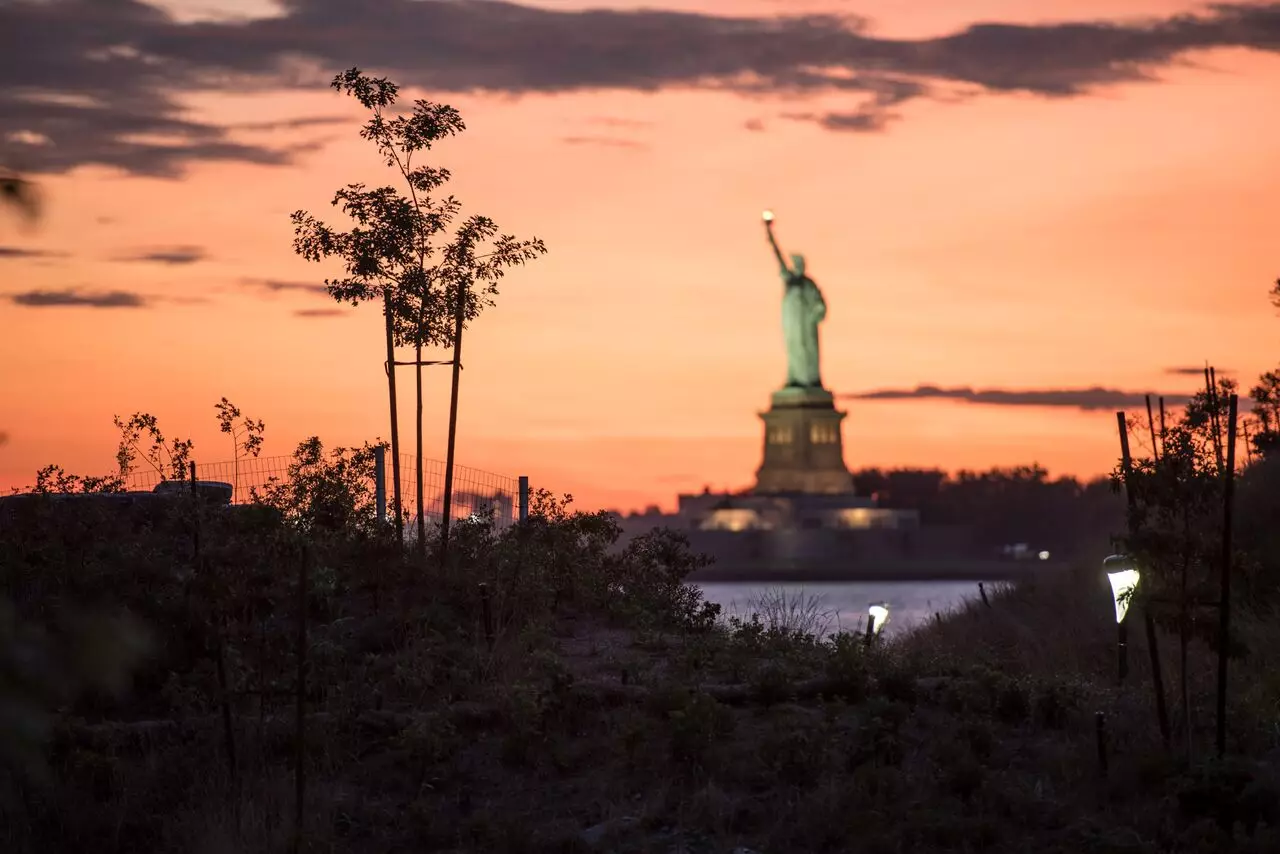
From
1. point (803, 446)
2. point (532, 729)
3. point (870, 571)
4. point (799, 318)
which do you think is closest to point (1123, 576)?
point (532, 729)

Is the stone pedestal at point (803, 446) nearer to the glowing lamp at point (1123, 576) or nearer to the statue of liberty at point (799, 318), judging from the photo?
the statue of liberty at point (799, 318)

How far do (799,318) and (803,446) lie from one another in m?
18.7

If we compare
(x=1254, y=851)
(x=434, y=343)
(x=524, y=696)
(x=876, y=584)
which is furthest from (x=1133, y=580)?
(x=876, y=584)

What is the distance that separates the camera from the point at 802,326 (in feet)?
353

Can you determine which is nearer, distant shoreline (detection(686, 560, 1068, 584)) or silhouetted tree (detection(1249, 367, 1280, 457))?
silhouetted tree (detection(1249, 367, 1280, 457))

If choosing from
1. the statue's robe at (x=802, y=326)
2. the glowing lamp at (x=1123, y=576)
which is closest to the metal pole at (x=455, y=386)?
the glowing lamp at (x=1123, y=576)

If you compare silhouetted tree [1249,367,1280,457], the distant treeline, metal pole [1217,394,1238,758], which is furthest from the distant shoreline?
metal pole [1217,394,1238,758]

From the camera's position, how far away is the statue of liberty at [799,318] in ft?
344

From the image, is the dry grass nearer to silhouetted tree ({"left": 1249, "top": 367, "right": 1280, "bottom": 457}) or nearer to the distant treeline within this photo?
silhouetted tree ({"left": 1249, "top": 367, "right": 1280, "bottom": 457})

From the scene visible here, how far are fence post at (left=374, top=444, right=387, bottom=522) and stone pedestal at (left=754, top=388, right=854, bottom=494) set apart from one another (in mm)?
93582

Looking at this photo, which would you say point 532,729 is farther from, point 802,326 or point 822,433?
point 822,433

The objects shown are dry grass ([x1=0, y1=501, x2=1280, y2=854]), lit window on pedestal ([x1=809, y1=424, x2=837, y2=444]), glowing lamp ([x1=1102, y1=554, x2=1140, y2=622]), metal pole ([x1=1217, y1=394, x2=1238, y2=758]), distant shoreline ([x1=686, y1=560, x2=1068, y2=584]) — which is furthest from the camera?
distant shoreline ([x1=686, y1=560, x2=1068, y2=584])

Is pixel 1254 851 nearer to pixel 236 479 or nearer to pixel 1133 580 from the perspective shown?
pixel 1133 580

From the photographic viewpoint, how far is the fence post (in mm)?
20594
